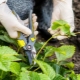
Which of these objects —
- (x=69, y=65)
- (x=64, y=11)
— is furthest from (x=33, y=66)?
(x=64, y=11)

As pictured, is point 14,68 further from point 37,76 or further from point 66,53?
point 66,53

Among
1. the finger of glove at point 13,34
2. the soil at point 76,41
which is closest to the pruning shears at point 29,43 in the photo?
the finger of glove at point 13,34

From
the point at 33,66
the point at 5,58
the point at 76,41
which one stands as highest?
the point at 5,58

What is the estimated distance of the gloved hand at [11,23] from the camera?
1.17m

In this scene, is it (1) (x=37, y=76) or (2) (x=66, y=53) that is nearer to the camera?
(1) (x=37, y=76)

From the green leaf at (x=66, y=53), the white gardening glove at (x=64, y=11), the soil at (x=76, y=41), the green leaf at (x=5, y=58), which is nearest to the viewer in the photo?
the green leaf at (x=5, y=58)

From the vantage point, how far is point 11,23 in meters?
1.17

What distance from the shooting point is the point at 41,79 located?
1.00 meters

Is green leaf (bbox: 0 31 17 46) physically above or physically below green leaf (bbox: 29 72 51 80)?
above

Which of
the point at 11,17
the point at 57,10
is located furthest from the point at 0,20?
the point at 57,10

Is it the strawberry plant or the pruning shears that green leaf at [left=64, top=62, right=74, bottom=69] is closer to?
the strawberry plant

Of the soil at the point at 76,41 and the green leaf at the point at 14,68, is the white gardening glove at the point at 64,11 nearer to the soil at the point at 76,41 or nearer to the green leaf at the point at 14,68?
the soil at the point at 76,41

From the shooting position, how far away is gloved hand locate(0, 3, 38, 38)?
1.17 metres

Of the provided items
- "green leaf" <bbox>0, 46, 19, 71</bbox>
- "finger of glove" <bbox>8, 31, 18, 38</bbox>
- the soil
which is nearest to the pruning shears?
"finger of glove" <bbox>8, 31, 18, 38</bbox>
